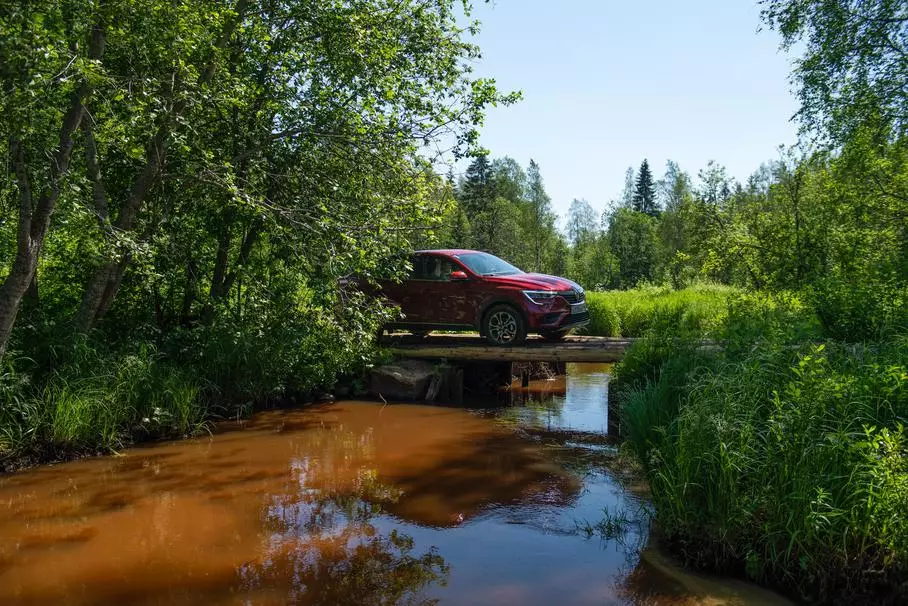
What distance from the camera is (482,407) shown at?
1166 cm

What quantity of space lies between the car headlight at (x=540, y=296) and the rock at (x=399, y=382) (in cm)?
241

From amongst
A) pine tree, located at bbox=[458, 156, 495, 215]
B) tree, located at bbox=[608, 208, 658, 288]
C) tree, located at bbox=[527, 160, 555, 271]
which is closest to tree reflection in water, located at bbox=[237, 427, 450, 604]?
tree, located at bbox=[608, 208, 658, 288]

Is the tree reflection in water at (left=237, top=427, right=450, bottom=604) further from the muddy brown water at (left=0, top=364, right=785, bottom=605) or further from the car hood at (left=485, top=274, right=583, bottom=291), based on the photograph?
the car hood at (left=485, top=274, right=583, bottom=291)

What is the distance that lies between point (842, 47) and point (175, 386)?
42.4 feet

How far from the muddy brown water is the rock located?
8.71ft

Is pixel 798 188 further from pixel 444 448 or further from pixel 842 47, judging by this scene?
pixel 444 448

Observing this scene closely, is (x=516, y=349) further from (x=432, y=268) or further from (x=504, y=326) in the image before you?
(x=432, y=268)

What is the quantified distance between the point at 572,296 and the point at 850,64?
6.87 meters

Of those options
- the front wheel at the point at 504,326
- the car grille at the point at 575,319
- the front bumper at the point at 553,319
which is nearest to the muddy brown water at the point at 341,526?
the front bumper at the point at 553,319

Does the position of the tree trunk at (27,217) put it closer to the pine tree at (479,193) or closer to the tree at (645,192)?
the pine tree at (479,193)

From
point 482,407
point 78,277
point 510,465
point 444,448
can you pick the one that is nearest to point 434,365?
point 482,407

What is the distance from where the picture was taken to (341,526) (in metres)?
5.69

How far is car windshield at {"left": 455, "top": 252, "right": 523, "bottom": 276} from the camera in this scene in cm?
1216

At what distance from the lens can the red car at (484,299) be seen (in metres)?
11.6
